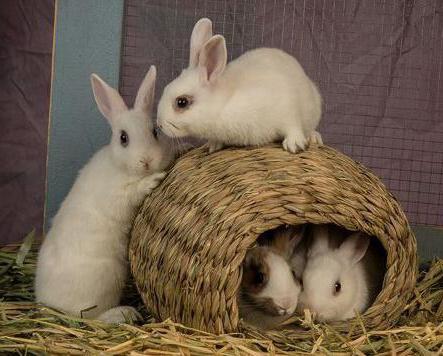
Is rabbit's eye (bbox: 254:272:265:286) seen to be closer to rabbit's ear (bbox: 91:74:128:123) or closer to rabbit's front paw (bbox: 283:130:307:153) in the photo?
rabbit's front paw (bbox: 283:130:307:153)

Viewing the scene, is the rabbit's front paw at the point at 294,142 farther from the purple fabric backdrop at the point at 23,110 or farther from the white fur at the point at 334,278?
the purple fabric backdrop at the point at 23,110

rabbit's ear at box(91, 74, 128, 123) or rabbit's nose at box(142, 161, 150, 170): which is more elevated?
rabbit's ear at box(91, 74, 128, 123)

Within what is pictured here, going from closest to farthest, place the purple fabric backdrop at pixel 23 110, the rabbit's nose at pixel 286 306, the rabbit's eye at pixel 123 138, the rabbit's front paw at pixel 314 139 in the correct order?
the rabbit's nose at pixel 286 306
the rabbit's front paw at pixel 314 139
the rabbit's eye at pixel 123 138
the purple fabric backdrop at pixel 23 110

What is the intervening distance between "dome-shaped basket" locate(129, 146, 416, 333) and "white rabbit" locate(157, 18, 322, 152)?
71 mm

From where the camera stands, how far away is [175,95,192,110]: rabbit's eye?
9.97 ft

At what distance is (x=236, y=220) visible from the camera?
2.72 meters

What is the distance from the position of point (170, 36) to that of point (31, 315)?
1.55 meters

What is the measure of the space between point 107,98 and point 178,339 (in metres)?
1.20

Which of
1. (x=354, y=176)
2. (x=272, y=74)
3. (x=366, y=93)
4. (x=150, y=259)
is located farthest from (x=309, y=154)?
(x=366, y=93)

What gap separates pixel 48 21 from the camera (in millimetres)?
4641

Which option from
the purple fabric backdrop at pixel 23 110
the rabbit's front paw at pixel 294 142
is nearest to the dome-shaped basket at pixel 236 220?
the rabbit's front paw at pixel 294 142

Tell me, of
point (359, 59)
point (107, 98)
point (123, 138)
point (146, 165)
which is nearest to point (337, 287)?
point (146, 165)

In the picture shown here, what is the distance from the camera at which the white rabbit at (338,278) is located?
3.03m

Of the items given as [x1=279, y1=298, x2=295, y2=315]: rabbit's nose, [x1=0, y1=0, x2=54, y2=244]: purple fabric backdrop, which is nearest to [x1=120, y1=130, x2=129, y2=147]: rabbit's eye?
[x1=279, y1=298, x2=295, y2=315]: rabbit's nose
